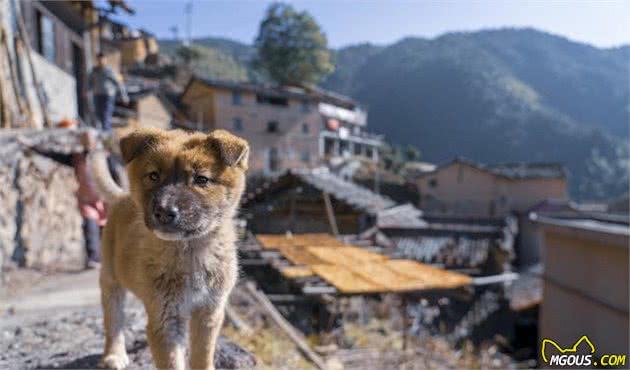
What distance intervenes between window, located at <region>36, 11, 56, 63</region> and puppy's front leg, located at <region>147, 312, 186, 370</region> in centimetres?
1065

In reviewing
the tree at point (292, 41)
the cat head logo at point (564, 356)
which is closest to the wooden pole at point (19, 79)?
the tree at point (292, 41)

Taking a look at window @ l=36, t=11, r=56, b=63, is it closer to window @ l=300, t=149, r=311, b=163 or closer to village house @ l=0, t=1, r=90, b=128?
village house @ l=0, t=1, r=90, b=128

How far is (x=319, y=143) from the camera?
3034 cm

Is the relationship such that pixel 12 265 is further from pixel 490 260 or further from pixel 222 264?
pixel 490 260

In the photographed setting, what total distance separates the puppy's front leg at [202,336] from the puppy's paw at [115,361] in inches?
33.6

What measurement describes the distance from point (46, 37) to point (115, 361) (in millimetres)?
10700

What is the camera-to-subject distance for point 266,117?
27.1 meters

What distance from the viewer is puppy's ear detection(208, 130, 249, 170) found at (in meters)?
1.95

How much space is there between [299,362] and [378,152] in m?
39.8

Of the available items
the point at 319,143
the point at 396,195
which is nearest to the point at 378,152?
the point at 396,195

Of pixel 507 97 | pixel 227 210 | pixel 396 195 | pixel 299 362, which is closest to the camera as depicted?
pixel 227 210

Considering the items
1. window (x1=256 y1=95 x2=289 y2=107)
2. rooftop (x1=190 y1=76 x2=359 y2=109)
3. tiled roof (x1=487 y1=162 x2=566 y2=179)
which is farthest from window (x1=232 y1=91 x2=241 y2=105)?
tiled roof (x1=487 y1=162 x2=566 y2=179)

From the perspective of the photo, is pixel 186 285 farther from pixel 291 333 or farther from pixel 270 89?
pixel 270 89

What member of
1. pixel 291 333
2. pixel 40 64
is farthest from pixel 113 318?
pixel 40 64
